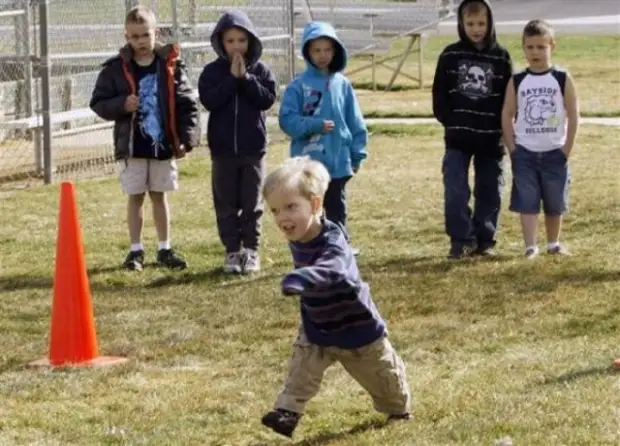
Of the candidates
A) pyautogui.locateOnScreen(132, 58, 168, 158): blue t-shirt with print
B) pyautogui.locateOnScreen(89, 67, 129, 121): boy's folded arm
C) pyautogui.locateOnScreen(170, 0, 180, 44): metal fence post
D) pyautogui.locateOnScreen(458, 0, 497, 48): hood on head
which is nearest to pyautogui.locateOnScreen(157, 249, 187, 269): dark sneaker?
pyautogui.locateOnScreen(132, 58, 168, 158): blue t-shirt with print

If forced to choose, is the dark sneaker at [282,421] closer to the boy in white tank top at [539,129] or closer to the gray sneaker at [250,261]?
the gray sneaker at [250,261]

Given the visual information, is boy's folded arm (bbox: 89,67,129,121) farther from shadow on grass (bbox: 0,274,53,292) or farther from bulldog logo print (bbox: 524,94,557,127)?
bulldog logo print (bbox: 524,94,557,127)

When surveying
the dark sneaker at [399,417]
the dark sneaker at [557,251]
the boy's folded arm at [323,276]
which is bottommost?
the dark sneaker at [557,251]

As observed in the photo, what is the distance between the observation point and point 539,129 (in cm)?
1005

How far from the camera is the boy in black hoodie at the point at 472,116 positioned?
10203 mm

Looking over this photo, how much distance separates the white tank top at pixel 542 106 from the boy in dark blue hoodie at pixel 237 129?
1640 mm

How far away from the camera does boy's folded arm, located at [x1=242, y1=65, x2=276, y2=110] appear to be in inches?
383

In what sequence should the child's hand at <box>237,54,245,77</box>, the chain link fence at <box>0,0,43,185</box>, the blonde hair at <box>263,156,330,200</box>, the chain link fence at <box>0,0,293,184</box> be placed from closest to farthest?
the blonde hair at <box>263,156,330,200</box>
the child's hand at <box>237,54,245,77</box>
the chain link fence at <box>0,0,293,184</box>
the chain link fence at <box>0,0,43,185</box>

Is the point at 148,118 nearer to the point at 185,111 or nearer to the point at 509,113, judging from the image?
the point at 185,111

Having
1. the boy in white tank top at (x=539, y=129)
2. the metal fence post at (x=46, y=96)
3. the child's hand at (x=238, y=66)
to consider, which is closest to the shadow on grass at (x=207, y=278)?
the child's hand at (x=238, y=66)

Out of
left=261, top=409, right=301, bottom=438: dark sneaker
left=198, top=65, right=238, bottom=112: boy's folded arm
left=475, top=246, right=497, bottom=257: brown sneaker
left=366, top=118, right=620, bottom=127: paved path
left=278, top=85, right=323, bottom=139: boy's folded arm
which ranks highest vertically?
left=198, top=65, right=238, bottom=112: boy's folded arm

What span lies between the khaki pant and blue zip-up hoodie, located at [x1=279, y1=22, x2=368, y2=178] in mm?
3732

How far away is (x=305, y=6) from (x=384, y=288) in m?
15.7

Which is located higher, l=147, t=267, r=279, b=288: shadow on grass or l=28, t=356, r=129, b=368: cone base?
l=28, t=356, r=129, b=368: cone base
